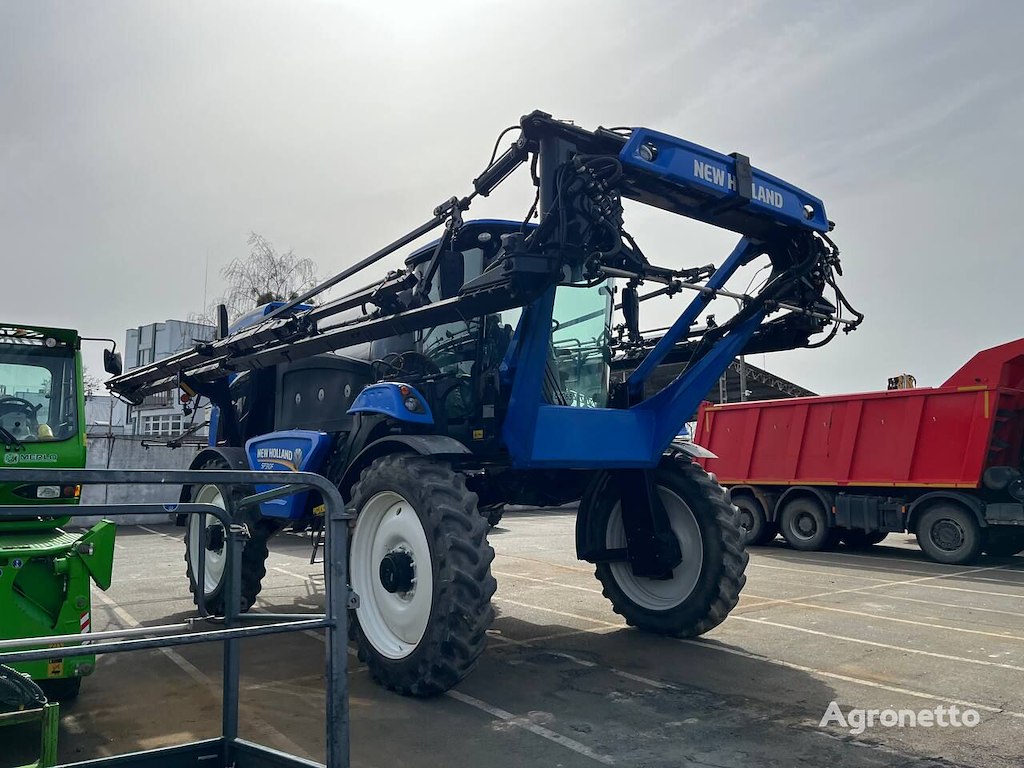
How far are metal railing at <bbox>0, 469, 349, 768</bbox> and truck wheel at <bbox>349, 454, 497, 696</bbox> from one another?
1.32 metres

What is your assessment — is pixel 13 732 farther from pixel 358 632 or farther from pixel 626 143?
pixel 626 143

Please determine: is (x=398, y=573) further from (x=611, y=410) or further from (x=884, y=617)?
(x=884, y=617)

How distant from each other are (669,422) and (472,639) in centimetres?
243

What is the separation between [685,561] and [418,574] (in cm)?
248

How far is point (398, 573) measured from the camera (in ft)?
17.5

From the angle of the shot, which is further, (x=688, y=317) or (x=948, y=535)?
(x=948, y=535)

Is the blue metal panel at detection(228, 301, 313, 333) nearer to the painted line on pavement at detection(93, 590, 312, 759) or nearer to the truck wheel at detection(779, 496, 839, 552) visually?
the painted line on pavement at detection(93, 590, 312, 759)

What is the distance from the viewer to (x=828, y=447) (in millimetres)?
14117

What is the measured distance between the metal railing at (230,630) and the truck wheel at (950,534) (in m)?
11.6

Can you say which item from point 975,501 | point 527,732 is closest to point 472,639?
point 527,732

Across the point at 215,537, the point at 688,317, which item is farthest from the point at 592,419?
the point at 215,537

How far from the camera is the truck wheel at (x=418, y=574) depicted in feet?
15.7

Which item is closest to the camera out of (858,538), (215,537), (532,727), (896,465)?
(532,727)

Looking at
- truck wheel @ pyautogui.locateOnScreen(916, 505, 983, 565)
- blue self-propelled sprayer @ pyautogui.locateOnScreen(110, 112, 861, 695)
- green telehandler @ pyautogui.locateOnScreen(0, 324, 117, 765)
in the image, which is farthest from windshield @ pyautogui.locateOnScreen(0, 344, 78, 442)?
truck wheel @ pyautogui.locateOnScreen(916, 505, 983, 565)
